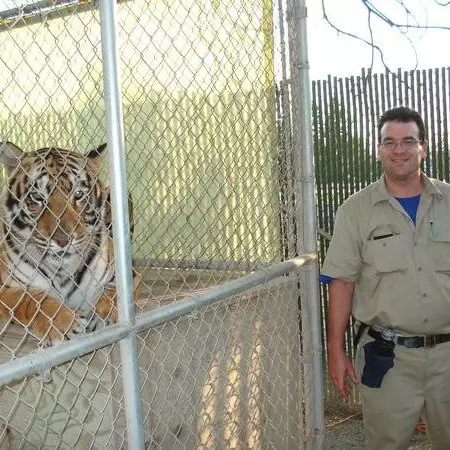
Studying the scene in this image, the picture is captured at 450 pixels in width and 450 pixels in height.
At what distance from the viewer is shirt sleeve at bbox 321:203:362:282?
9.22 ft

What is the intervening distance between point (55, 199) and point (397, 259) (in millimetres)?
1529

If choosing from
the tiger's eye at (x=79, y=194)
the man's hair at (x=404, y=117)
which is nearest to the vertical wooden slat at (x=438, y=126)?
the man's hair at (x=404, y=117)

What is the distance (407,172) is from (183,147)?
5.52 feet

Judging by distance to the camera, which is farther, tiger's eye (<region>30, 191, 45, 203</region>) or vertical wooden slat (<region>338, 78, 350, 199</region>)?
vertical wooden slat (<region>338, 78, 350, 199</region>)

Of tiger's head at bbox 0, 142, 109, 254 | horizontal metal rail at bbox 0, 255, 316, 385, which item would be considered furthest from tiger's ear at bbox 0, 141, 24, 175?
horizontal metal rail at bbox 0, 255, 316, 385

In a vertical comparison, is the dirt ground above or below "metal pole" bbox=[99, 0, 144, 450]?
below

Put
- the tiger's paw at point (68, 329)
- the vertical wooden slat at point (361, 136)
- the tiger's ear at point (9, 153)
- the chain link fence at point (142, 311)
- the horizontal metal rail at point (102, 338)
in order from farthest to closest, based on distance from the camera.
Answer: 1. the vertical wooden slat at point (361, 136)
2. the tiger's ear at point (9, 153)
3. the tiger's paw at point (68, 329)
4. the chain link fence at point (142, 311)
5. the horizontal metal rail at point (102, 338)

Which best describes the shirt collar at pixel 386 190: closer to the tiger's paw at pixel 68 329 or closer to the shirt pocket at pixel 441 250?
the shirt pocket at pixel 441 250

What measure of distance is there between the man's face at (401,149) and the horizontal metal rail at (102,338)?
906 mm

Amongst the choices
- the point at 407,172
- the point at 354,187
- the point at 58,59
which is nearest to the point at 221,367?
the point at 407,172

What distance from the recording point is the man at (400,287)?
267cm

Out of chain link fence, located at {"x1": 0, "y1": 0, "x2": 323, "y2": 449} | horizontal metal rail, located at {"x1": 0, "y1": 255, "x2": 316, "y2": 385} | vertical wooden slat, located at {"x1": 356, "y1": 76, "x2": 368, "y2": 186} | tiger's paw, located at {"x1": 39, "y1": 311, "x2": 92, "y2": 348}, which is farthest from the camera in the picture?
vertical wooden slat, located at {"x1": 356, "y1": 76, "x2": 368, "y2": 186}

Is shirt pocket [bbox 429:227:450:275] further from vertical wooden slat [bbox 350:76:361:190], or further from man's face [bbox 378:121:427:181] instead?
vertical wooden slat [bbox 350:76:361:190]

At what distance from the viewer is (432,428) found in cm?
281
